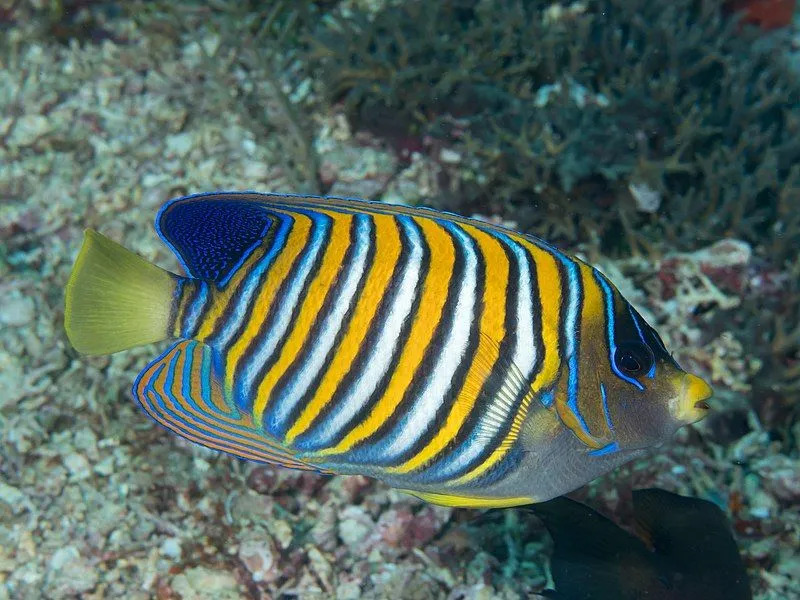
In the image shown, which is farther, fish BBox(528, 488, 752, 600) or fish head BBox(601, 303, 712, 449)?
fish BBox(528, 488, 752, 600)

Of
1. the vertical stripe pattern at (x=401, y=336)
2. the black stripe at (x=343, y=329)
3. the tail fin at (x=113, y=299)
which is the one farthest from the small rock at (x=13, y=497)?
the black stripe at (x=343, y=329)

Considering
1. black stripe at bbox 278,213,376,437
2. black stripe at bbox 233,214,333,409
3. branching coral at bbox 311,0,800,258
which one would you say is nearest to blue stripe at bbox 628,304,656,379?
black stripe at bbox 278,213,376,437

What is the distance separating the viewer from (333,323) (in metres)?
1.56

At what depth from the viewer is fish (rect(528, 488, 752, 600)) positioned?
2166 mm

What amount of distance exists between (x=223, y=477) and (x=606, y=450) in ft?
6.41

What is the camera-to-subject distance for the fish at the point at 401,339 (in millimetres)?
1531

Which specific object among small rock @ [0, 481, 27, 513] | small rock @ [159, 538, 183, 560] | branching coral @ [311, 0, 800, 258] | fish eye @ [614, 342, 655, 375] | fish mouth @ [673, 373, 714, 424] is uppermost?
fish eye @ [614, 342, 655, 375]

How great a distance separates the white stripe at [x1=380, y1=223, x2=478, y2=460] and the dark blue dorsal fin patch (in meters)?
0.50

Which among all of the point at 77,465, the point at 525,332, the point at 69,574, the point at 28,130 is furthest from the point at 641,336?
the point at 28,130

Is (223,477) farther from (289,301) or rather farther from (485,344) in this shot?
(485,344)

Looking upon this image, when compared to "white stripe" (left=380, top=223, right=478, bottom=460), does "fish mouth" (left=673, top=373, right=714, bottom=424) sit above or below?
below

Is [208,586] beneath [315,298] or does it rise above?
beneath

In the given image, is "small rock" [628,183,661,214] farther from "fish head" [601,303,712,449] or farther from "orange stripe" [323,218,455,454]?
"orange stripe" [323,218,455,454]

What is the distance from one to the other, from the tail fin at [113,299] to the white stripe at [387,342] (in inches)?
19.4
